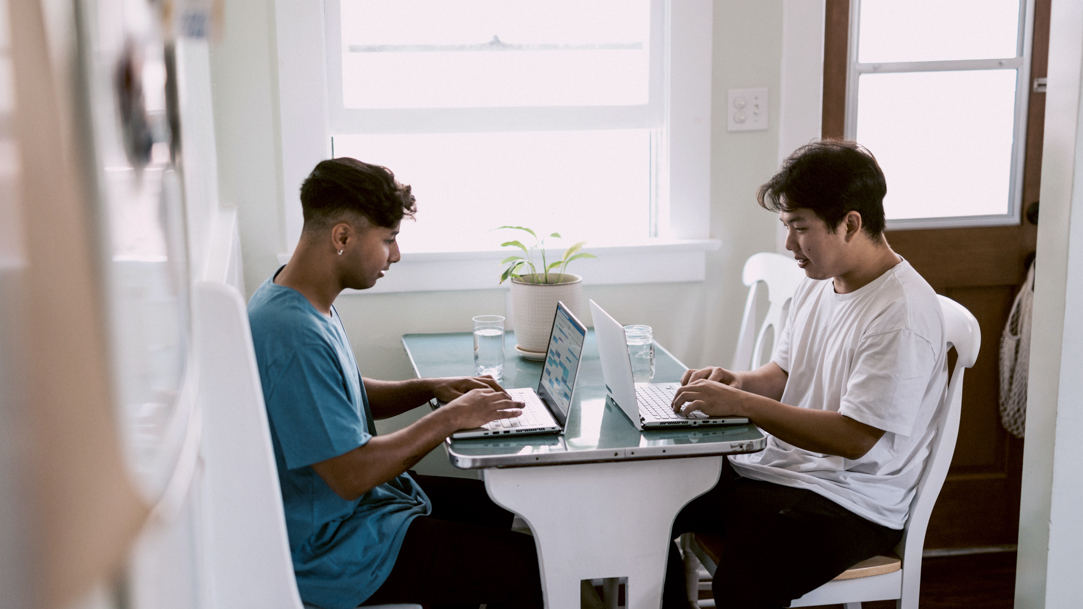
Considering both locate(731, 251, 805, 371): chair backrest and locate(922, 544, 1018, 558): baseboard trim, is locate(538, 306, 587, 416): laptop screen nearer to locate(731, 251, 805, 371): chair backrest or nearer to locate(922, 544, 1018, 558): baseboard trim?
locate(731, 251, 805, 371): chair backrest

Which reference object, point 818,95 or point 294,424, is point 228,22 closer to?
point 294,424

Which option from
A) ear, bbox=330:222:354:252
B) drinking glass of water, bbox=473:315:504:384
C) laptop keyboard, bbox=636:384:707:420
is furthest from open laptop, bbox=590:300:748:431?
ear, bbox=330:222:354:252

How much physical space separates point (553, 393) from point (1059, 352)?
100 centimetres

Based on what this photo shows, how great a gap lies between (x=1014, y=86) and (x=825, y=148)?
126 centimetres

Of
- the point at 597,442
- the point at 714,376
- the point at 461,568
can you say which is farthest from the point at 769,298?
the point at 461,568

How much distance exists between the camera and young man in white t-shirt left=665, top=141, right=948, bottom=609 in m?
1.58

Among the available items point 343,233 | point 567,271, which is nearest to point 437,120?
point 567,271

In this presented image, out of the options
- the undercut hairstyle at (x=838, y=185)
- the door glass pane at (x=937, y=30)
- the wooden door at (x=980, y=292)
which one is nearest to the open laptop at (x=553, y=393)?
the undercut hairstyle at (x=838, y=185)

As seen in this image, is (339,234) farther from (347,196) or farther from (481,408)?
(481,408)

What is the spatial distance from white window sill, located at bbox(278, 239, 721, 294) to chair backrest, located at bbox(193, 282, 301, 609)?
1315mm

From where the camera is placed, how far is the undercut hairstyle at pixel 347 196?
1533mm

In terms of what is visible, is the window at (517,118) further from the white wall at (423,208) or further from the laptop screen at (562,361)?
the laptop screen at (562,361)

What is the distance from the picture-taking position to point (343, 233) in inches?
60.5

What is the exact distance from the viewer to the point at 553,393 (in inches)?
67.2
